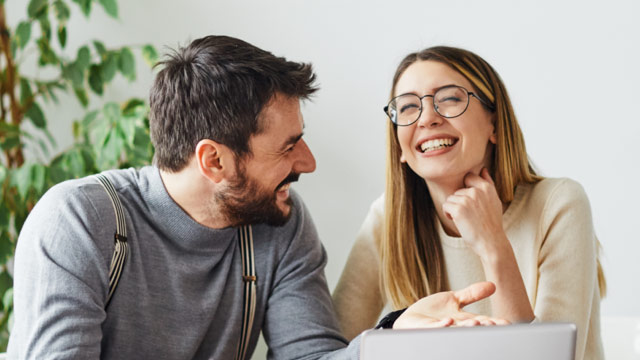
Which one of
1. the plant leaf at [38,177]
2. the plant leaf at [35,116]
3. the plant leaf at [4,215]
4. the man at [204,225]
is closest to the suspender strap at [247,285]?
the man at [204,225]

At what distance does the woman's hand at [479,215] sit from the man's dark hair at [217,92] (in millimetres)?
386

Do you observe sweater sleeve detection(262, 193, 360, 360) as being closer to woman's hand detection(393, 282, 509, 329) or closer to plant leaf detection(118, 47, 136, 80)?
woman's hand detection(393, 282, 509, 329)

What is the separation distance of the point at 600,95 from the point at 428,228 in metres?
0.83

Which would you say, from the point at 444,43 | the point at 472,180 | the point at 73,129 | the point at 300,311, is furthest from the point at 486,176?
the point at 73,129

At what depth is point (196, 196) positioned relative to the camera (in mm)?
1324

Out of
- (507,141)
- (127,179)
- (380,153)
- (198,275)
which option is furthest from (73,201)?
(380,153)

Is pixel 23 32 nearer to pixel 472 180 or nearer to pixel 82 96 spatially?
pixel 82 96

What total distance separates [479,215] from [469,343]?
0.62 m

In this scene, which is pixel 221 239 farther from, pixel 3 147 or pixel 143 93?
pixel 143 93

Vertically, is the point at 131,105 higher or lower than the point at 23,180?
higher

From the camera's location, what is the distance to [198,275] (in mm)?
1306

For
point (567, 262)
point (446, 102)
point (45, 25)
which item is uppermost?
point (45, 25)

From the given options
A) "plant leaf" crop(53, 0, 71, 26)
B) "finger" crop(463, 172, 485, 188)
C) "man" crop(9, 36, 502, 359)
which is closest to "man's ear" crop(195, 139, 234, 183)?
"man" crop(9, 36, 502, 359)

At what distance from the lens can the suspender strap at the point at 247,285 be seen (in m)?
1.34
